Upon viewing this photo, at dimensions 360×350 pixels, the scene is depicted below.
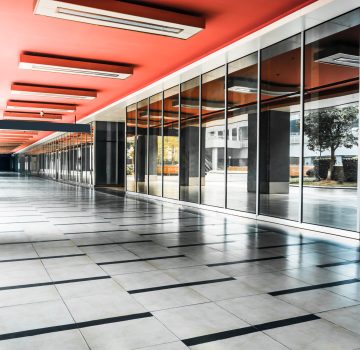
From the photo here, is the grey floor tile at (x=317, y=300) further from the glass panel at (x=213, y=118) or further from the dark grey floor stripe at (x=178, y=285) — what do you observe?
the glass panel at (x=213, y=118)

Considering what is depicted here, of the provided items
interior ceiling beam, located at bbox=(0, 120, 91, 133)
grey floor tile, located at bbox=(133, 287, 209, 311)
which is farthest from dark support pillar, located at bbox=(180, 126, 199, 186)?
grey floor tile, located at bbox=(133, 287, 209, 311)

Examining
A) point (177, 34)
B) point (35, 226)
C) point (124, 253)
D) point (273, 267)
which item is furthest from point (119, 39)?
point (273, 267)

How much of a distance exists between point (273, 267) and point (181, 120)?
883cm

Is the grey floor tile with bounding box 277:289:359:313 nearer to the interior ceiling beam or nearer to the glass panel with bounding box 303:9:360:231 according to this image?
the glass panel with bounding box 303:9:360:231

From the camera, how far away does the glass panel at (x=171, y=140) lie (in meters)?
13.6

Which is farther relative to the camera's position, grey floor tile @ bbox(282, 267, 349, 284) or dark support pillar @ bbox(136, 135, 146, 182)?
dark support pillar @ bbox(136, 135, 146, 182)

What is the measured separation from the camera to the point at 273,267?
4.80m

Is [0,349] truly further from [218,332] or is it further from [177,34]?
[177,34]

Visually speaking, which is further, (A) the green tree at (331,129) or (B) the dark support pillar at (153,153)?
(B) the dark support pillar at (153,153)

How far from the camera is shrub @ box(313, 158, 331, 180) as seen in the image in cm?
1248

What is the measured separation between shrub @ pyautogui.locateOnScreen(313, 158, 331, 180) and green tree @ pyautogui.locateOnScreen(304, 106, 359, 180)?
0.49 feet

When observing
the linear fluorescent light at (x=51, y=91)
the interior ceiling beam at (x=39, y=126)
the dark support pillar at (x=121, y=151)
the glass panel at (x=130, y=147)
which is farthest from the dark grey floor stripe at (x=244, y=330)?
the dark support pillar at (x=121, y=151)

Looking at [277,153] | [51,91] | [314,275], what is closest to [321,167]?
[277,153]

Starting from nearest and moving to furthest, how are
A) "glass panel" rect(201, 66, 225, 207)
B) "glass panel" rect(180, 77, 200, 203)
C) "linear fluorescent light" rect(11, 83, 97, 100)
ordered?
"glass panel" rect(201, 66, 225, 207) → "glass panel" rect(180, 77, 200, 203) → "linear fluorescent light" rect(11, 83, 97, 100)
